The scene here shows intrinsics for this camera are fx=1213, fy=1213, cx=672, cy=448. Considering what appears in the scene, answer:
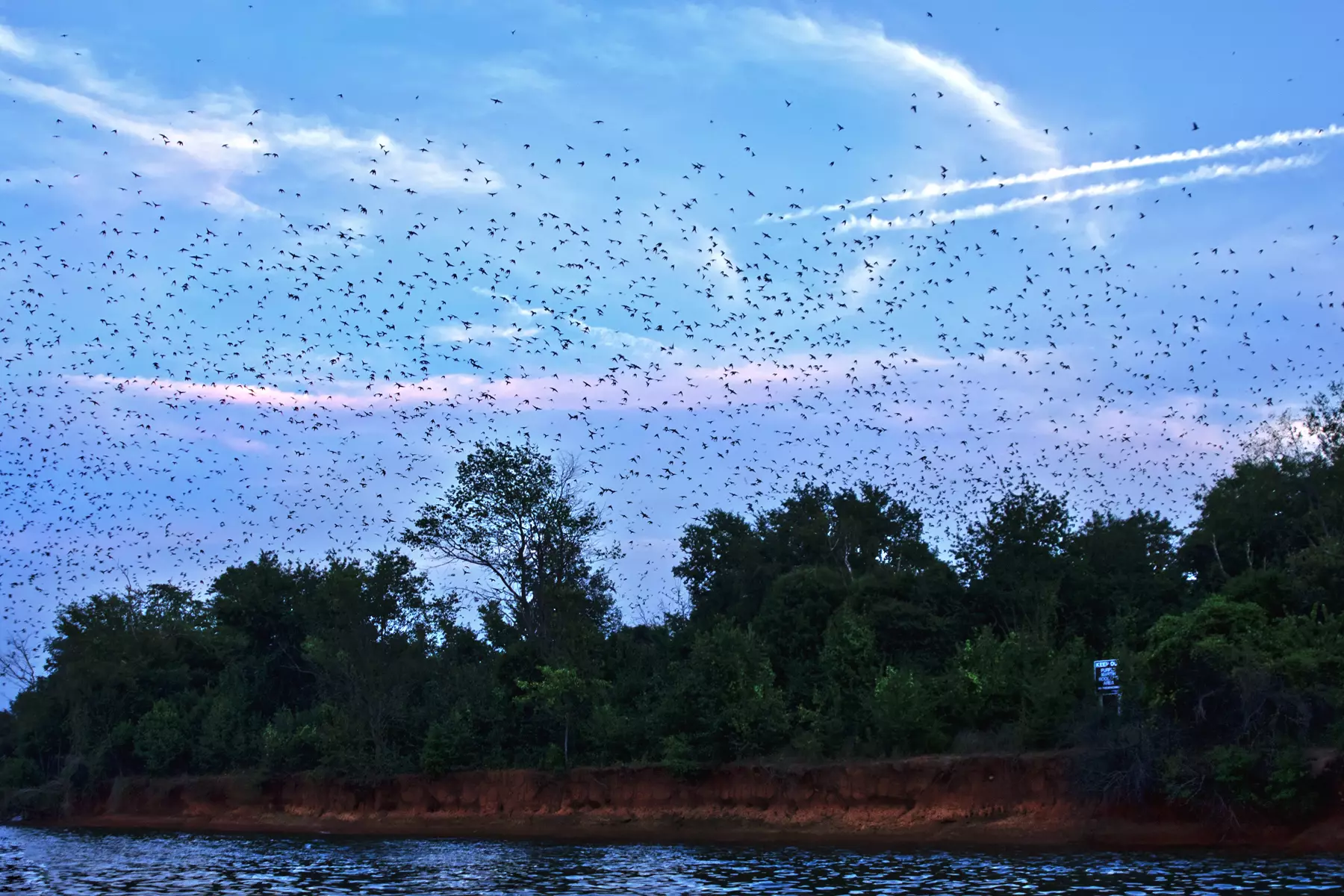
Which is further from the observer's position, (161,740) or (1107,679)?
(161,740)

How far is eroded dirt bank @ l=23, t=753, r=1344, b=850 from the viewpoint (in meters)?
38.2

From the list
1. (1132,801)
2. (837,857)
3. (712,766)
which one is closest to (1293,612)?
(1132,801)

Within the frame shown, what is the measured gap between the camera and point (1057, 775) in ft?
133

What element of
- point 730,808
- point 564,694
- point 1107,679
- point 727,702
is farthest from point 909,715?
point 564,694

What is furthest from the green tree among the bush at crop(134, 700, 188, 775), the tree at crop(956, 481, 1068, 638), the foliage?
the bush at crop(134, 700, 188, 775)

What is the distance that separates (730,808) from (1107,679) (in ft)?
51.7

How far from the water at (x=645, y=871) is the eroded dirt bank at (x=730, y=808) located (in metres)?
4.21

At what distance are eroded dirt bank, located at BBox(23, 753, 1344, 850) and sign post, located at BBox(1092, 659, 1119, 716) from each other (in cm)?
326

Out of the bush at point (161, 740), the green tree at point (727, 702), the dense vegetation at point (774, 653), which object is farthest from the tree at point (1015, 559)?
the bush at point (161, 740)

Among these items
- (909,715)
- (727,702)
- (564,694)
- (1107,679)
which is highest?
(564,694)

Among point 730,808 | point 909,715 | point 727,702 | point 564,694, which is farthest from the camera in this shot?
point 564,694

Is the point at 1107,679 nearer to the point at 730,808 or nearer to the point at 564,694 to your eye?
the point at 730,808

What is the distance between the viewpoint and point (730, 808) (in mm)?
48969

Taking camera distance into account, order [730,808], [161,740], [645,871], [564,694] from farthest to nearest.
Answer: [161,740] < [564,694] < [730,808] < [645,871]
